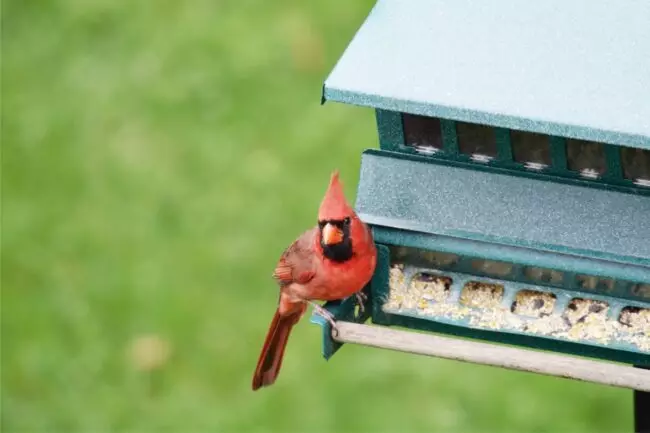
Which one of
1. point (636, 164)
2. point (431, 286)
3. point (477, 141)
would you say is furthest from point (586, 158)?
point (431, 286)

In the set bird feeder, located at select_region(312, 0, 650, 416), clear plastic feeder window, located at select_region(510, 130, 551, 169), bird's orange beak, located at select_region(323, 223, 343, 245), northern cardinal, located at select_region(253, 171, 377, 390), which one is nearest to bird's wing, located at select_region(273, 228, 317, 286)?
northern cardinal, located at select_region(253, 171, 377, 390)

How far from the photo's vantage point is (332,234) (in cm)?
394

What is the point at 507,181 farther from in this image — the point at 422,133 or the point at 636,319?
the point at 636,319

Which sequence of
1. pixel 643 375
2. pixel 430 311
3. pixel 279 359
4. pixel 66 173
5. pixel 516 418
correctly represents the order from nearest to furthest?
pixel 643 375, pixel 430 311, pixel 279 359, pixel 516 418, pixel 66 173

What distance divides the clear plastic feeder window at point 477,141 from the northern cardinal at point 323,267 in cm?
32

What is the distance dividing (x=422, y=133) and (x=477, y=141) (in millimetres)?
140

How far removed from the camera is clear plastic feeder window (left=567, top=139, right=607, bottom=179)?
152 inches

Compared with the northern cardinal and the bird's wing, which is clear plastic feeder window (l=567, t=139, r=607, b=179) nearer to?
the northern cardinal

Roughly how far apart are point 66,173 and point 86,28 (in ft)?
3.36

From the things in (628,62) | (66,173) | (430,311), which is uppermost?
(628,62)

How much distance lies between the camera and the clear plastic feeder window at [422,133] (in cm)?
398

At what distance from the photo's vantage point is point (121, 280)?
6.45m

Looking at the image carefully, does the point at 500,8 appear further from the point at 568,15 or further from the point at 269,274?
the point at 269,274

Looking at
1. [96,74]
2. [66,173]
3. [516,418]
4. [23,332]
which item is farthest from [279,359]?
[96,74]
